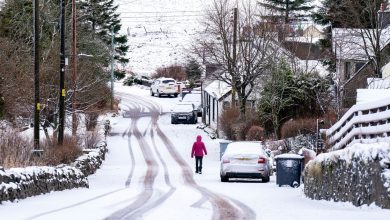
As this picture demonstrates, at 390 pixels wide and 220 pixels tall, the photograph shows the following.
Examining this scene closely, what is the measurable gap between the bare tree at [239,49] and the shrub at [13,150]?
25.0 metres

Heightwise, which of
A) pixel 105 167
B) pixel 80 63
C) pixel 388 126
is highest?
pixel 80 63

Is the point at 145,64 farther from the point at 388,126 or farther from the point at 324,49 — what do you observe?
the point at 388,126

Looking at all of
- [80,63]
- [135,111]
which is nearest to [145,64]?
[135,111]

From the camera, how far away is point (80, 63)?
43125 millimetres

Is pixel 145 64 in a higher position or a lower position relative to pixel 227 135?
higher

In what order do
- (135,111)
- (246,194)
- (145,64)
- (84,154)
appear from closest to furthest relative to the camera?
(246,194) → (84,154) → (135,111) → (145,64)

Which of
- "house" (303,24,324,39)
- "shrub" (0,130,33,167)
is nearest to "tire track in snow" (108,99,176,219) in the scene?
"shrub" (0,130,33,167)

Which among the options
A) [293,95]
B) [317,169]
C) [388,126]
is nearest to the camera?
[388,126]

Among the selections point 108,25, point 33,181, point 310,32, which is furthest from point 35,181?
point 108,25

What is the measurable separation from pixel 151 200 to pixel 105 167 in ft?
65.3

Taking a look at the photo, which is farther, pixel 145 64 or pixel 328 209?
pixel 145 64

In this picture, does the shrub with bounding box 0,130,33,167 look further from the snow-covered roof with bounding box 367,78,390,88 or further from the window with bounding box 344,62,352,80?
the window with bounding box 344,62,352,80

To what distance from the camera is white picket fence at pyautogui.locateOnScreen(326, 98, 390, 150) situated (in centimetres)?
1503

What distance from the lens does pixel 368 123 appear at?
679 inches
